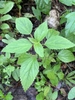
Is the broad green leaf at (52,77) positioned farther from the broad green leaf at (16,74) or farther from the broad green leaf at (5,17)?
the broad green leaf at (5,17)

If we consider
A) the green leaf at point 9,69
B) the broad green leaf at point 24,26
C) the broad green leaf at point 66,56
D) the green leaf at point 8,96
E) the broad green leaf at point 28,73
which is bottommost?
the green leaf at point 8,96

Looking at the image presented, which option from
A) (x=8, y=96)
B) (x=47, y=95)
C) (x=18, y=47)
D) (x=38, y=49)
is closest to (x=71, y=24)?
(x=38, y=49)

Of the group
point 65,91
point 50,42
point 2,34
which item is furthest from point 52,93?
point 2,34

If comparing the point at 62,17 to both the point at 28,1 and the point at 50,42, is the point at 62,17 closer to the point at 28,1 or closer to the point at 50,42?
the point at 28,1

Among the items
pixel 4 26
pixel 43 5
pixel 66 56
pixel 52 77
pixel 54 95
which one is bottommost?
pixel 54 95

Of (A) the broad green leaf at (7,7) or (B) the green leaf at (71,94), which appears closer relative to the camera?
(B) the green leaf at (71,94)

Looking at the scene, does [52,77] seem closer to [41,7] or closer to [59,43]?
[59,43]

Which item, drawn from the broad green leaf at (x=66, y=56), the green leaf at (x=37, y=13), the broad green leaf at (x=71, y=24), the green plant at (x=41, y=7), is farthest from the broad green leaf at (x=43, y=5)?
the broad green leaf at (x=66, y=56)
